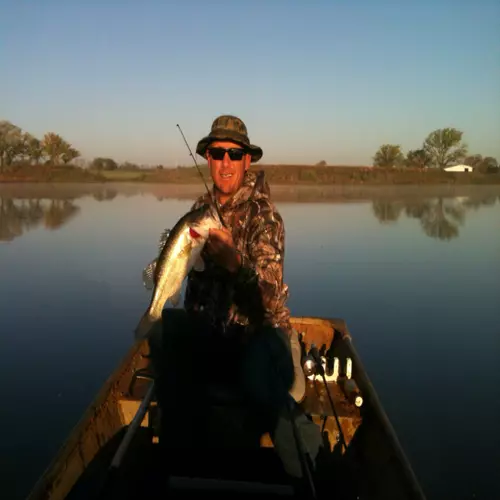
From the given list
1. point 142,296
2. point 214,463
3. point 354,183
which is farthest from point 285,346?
point 354,183

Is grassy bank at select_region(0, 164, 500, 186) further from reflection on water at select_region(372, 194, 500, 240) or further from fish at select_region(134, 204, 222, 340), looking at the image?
fish at select_region(134, 204, 222, 340)

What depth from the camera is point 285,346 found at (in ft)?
13.1

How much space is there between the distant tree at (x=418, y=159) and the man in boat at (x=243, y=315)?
7880 centimetres

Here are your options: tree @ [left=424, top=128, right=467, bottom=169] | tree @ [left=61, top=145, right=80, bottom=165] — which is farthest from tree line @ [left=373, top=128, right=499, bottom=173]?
tree @ [left=61, top=145, right=80, bottom=165]

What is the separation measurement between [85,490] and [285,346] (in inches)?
74.9

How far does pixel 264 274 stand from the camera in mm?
3801

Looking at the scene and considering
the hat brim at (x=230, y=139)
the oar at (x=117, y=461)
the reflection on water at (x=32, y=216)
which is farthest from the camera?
the reflection on water at (x=32, y=216)

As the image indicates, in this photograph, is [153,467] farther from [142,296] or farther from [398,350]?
[142,296]

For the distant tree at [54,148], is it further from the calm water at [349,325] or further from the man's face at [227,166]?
the man's face at [227,166]

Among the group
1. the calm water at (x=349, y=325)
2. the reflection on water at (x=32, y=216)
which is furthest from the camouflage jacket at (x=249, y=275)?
the reflection on water at (x=32, y=216)

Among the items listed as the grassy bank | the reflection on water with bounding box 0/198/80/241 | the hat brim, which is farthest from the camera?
the grassy bank

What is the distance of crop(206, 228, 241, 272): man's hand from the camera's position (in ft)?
11.0

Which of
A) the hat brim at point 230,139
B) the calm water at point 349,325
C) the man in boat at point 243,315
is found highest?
the hat brim at point 230,139

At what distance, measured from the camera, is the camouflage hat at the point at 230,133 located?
4.20m
